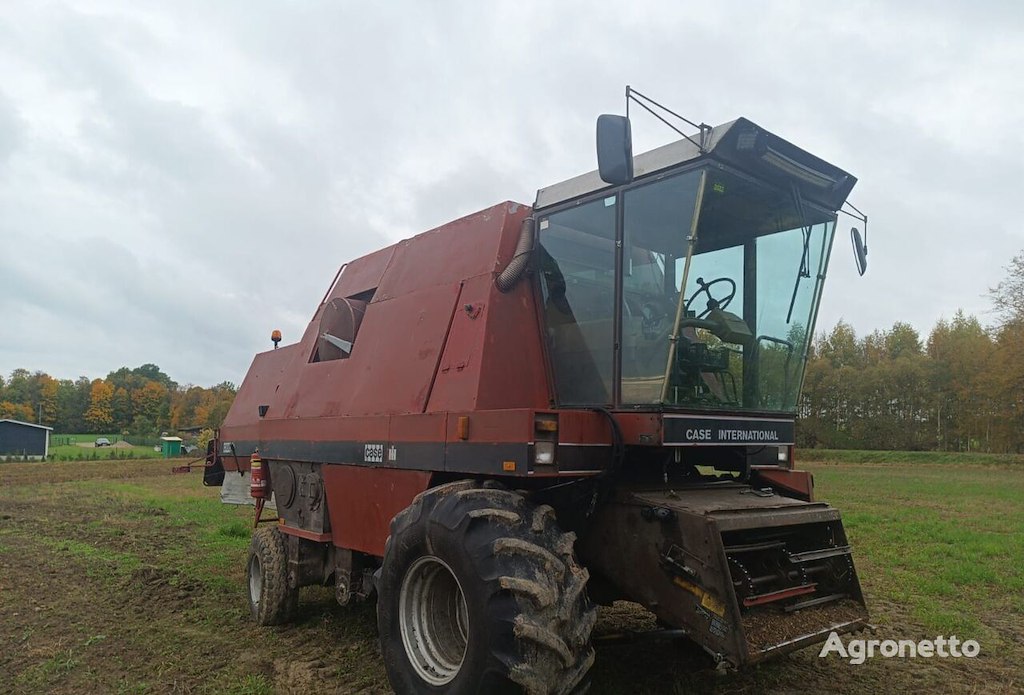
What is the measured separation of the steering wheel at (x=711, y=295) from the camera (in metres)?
4.44

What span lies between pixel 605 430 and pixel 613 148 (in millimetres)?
1658

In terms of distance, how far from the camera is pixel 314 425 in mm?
6531

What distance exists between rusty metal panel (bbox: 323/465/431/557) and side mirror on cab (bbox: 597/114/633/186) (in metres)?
2.35

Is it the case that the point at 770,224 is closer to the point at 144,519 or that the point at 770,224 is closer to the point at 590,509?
the point at 590,509

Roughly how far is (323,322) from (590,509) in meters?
3.76

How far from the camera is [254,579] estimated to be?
7023mm

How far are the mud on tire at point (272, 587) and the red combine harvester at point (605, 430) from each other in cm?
92

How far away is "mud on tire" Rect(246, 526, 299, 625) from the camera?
6.48 m

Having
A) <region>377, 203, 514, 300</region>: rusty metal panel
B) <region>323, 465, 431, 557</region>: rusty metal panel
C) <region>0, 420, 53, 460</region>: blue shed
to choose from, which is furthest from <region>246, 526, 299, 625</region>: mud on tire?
<region>0, 420, 53, 460</region>: blue shed

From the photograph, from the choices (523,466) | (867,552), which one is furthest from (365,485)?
(867,552)

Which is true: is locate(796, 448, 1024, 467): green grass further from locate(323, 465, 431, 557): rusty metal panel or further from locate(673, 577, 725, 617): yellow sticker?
locate(673, 577, 725, 617): yellow sticker

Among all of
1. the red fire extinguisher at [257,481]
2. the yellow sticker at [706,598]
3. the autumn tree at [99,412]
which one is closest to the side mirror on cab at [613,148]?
the yellow sticker at [706,598]

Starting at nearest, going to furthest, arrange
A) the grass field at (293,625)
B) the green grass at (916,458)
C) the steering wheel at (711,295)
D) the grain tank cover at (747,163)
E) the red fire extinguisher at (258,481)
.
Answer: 1. the grain tank cover at (747,163)
2. the steering wheel at (711,295)
3. the grass field at (293,625)
4. the red fire extinguisher at (258,481)
5. the green grass at (916,458)

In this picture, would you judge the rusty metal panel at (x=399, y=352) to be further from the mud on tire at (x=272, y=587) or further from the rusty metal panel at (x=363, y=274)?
the mud on tire at (x=272, y=587)
